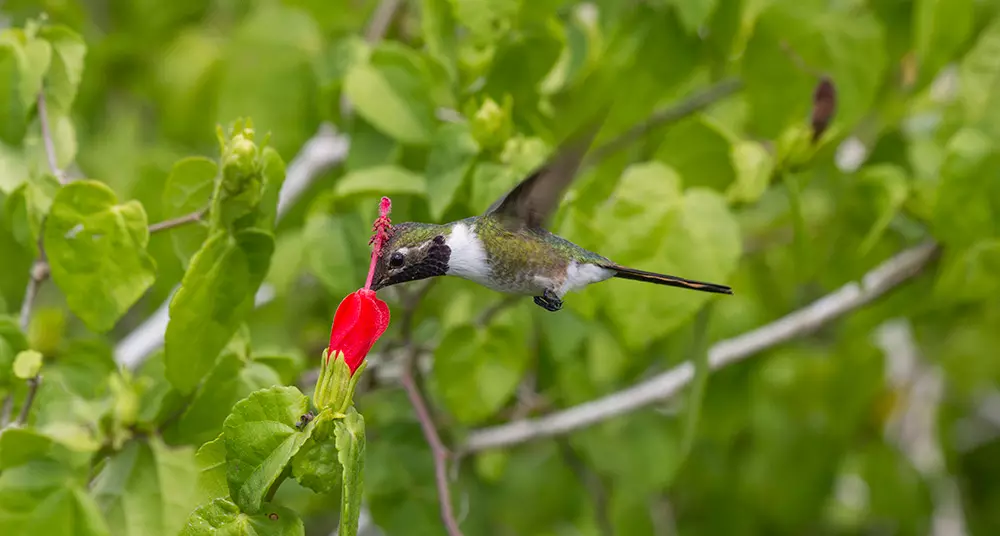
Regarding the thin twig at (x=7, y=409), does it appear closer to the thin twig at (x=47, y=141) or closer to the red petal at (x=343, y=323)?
the thin twig at (x=47, y=141)

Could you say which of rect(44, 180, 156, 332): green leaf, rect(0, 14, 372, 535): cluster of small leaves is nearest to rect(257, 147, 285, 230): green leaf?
rect(0, 14, 372, 535): cluster of small leaves

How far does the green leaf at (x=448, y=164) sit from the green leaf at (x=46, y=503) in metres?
0.59

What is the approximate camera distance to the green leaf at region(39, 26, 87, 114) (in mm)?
1548

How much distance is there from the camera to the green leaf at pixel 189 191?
53.9 inches

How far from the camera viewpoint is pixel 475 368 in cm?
175

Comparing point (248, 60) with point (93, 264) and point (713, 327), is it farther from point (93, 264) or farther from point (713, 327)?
point (713, 327)

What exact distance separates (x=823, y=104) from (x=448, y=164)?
0.62 metres

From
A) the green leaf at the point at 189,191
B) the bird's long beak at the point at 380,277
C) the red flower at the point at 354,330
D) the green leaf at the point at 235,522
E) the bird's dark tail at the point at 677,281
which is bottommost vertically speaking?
the green leaf at the point at 235,522

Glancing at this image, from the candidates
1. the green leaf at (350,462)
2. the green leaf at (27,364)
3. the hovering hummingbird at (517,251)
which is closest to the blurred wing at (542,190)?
the hovering hummingbird at (517,251)

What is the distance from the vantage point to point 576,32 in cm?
183

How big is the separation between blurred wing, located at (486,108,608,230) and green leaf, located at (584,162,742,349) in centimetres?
23

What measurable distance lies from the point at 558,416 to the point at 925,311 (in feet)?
2.56

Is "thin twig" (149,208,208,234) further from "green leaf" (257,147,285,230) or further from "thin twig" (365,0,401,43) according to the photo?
"thin twig" (365,0,401,43)

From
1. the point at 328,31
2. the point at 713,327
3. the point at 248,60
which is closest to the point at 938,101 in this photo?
the point at 713,327
